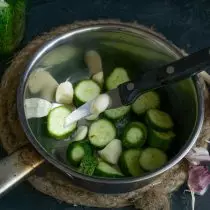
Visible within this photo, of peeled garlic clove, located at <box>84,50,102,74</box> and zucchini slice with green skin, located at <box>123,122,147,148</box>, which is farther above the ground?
peeled garlic clove, located at <box>84,50,102,74</box>

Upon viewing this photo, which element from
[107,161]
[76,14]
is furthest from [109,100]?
[76,14]

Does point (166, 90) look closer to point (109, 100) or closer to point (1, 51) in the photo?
point (109, 100)

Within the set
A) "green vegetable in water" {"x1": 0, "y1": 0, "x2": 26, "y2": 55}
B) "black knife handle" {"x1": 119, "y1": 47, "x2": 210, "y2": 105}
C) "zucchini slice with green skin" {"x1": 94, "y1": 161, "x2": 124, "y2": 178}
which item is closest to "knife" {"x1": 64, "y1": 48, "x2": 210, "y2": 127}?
"black knife handle" {"x1": 119, "y1": 47, "x2": 210, "y2": 105}

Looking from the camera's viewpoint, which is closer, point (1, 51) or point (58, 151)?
point (58, 151)

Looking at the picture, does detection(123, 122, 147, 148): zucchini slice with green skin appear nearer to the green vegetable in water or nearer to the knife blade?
the knife blade

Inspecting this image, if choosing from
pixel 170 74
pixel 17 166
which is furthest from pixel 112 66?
pixel 17 166
